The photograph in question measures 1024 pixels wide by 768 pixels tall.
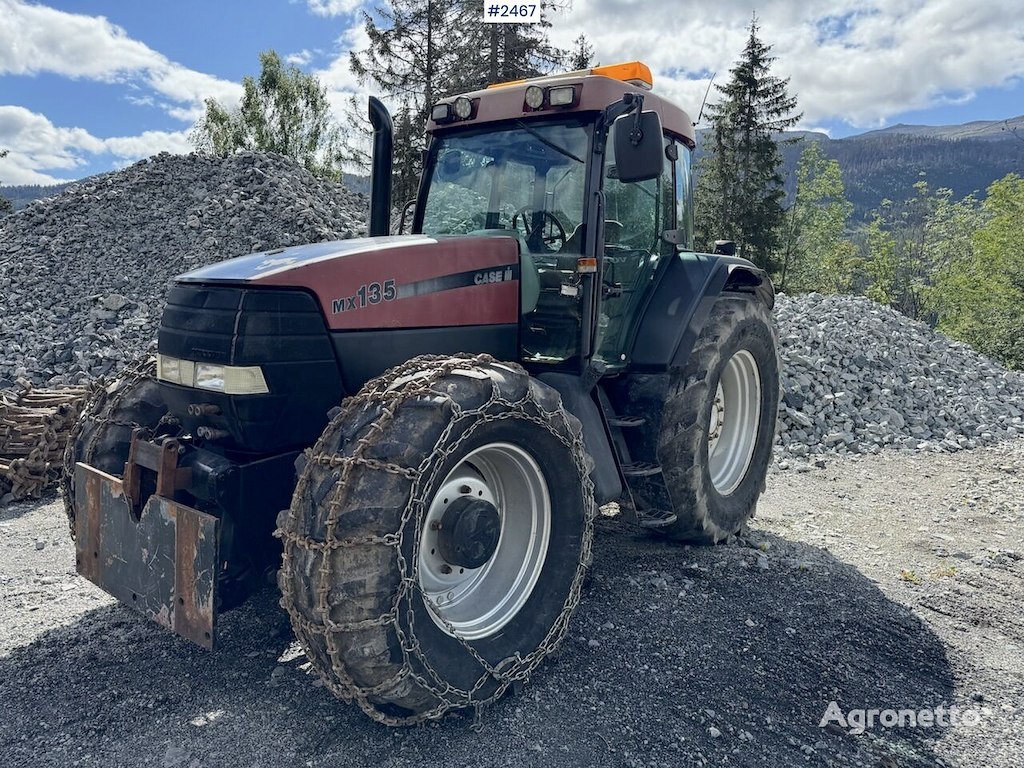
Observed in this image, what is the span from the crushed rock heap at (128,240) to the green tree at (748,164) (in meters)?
15.2

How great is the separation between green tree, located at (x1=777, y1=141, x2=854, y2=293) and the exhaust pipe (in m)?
36.5

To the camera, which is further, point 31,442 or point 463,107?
point 31,442

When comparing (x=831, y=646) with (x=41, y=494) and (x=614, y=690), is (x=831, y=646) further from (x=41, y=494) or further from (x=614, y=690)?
(x=41, y=494)

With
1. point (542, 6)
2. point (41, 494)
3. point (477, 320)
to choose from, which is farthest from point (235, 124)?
point (477, 320)

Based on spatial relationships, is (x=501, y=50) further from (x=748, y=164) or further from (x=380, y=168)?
(x=380, y=168)

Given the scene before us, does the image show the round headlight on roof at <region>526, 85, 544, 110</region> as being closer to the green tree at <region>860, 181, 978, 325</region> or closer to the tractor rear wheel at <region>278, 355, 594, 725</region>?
the tractor rear wheel at <region>278, 355, 594, 725</region>

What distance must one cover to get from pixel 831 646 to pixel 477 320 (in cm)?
227

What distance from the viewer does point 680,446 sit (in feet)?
13.8

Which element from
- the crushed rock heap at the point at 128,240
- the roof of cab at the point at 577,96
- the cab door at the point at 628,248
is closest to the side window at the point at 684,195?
the cab door at the point at 628,248

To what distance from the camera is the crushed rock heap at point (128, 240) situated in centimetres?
1043

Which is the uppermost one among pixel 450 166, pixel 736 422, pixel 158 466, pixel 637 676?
pixel 450 166

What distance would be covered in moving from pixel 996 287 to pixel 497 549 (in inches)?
1167

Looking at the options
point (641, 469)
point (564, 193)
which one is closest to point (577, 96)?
point (564, 193)

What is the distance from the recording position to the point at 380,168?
171 inches
